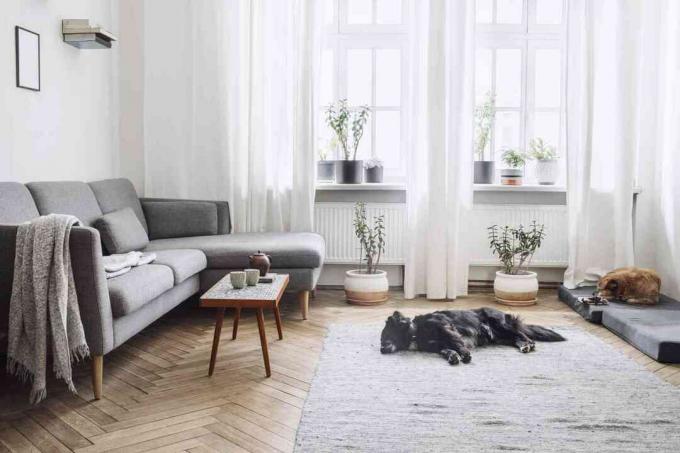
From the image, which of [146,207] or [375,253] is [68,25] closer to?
[146,207]

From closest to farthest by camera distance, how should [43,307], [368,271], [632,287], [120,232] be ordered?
[43,307] < [120,232] < [632,287] < [368,271]

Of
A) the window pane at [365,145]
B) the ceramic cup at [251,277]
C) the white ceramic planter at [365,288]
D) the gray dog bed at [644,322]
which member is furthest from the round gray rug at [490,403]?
the window pane at [365,145]

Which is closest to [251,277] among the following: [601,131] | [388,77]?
[388,77]

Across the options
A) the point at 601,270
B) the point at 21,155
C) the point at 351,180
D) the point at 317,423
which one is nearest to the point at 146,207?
the point at 21,155

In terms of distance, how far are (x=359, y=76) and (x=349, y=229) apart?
126 cm

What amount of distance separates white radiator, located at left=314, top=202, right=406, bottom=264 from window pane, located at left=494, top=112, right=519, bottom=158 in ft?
3.28

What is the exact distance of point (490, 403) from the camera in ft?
8.61

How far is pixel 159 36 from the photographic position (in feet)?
16.2

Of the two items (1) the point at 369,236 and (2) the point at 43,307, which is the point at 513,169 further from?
(2) the point at 43,307

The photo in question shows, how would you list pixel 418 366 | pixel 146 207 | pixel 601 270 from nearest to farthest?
pixel 418 366 < pixel 146 207 < pixel 601 270

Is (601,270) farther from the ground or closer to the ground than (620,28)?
closer to the ground

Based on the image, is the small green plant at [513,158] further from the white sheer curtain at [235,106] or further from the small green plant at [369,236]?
the white sheer curtain at [235,106]

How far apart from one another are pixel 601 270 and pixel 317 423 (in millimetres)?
3269

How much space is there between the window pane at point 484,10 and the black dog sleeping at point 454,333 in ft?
8.94
